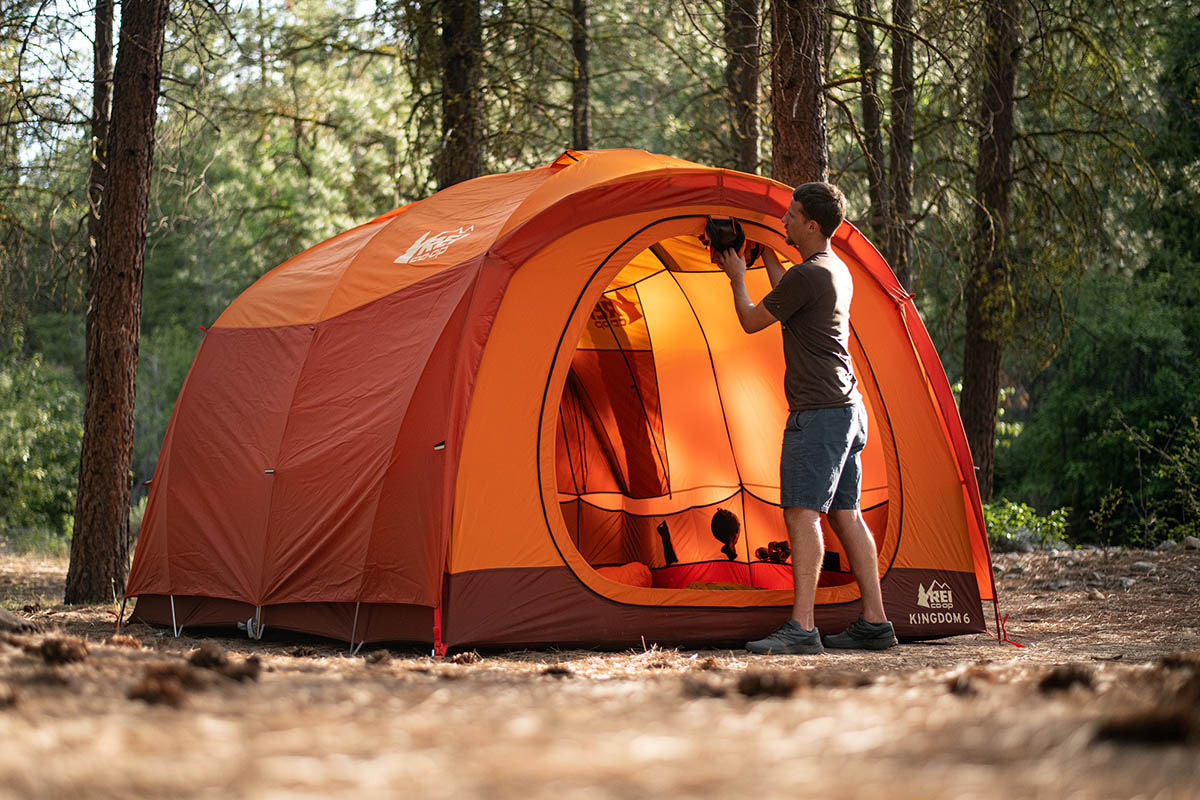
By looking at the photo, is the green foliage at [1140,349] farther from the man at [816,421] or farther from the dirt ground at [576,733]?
the dirt ground at [576,733]

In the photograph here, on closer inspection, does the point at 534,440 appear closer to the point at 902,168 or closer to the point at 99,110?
the point at 902,168

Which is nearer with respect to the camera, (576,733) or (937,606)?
(576,733)

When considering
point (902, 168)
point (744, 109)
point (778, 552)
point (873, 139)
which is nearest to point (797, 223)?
point (778, 552)

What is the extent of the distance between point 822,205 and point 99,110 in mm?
5915

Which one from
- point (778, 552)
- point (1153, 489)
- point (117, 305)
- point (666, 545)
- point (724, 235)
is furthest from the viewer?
point (1153, 489)

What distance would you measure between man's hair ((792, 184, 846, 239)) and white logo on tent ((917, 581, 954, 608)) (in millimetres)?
1716

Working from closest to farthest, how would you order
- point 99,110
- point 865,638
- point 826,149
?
point 865,638, point 826,149, point 99,110

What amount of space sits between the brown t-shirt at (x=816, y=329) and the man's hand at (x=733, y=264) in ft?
0.58

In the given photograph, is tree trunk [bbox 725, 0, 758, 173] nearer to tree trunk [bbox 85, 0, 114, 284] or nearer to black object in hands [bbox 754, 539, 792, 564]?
black object in hands [bbox 754, 539, 792, 564]

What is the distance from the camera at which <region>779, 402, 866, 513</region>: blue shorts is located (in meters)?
4.43

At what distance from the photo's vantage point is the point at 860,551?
15.1ft

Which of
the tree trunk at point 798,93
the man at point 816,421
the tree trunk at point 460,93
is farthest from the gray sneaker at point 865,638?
the tree trunk at point 460,93

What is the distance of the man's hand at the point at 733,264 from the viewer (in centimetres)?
466

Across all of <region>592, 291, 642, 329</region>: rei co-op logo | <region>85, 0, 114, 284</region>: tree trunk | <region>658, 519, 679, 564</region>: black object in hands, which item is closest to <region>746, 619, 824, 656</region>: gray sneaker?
<region>658, 519, 679, 564</region>: black object in hands
